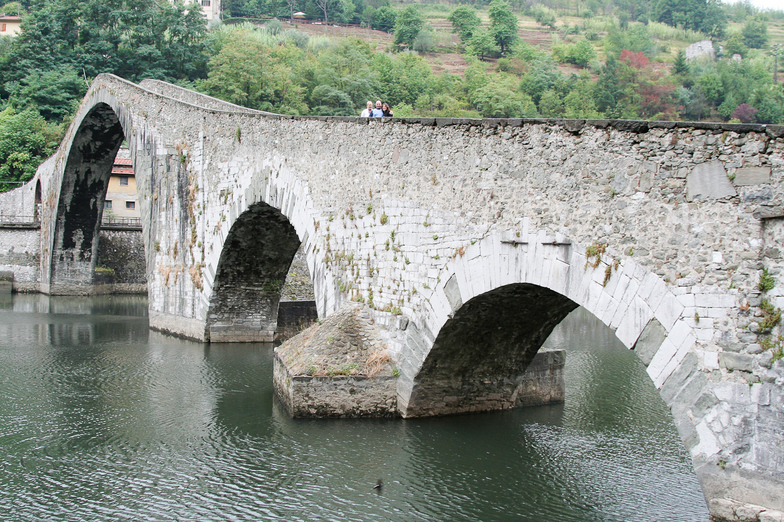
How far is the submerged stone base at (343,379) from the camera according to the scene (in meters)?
9.98

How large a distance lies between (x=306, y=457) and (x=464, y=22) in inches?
2940

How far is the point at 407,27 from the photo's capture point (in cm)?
7500

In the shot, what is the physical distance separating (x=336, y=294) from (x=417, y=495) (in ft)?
13.3

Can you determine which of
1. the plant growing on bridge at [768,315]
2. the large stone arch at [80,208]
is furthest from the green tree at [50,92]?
the plant growing on bridge at [768,315]

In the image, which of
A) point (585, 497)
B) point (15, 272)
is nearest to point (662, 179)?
point (585, 497)

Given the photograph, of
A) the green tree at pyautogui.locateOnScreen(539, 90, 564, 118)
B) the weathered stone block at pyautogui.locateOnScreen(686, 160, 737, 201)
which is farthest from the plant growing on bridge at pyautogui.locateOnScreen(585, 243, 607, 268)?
the green tree at pyautogui.locateOnScreen(539, 90, 564, 118)

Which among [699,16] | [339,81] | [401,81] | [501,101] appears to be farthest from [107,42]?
[699,16]

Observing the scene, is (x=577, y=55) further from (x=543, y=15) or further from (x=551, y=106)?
(x=543, y=15)

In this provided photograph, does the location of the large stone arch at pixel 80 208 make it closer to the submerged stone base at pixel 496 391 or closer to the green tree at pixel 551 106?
the submerged stone base at pixel 496 391

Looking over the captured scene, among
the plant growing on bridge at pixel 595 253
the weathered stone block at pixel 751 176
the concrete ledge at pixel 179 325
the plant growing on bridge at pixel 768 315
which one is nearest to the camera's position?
the plant growing on bridge at pixel 768 315

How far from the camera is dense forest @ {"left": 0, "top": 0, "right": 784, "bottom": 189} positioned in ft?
134

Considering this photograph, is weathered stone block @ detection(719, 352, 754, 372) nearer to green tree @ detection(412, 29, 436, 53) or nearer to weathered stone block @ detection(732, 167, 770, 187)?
weathered stone block @ detection(732, 167, 770, 187)

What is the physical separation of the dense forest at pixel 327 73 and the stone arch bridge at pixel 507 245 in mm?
23889

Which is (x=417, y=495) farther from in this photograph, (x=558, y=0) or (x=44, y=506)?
(x=558, y=0)
